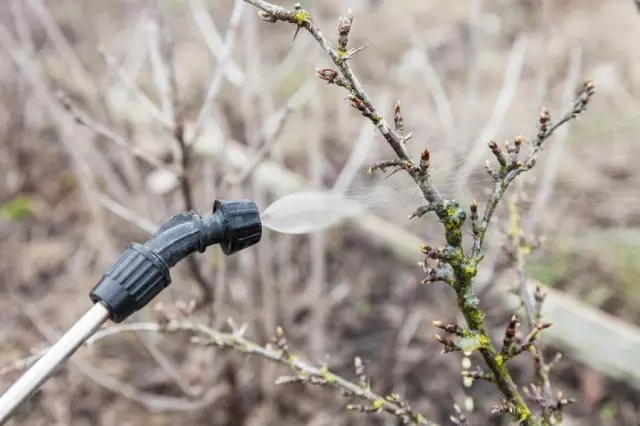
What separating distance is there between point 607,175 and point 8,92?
4.05 meters

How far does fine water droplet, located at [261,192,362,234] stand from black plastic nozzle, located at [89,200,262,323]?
14 cm

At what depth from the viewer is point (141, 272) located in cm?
92

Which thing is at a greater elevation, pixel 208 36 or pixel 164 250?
pixel 208 36

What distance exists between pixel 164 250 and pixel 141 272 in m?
0.05

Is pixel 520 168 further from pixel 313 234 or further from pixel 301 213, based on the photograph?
pixel 313 234

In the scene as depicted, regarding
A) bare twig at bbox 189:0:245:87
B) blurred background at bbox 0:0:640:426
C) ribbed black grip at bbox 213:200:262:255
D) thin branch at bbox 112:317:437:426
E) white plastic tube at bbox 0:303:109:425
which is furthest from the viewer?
bare twig at bbox 189:0:245:87

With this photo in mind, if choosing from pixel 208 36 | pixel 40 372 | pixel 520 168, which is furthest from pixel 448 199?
pixel 208 36

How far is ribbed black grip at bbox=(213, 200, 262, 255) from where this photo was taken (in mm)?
978

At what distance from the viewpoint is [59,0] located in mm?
5621

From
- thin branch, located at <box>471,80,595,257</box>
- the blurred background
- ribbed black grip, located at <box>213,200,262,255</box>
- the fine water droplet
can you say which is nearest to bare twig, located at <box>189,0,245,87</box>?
the blurred background

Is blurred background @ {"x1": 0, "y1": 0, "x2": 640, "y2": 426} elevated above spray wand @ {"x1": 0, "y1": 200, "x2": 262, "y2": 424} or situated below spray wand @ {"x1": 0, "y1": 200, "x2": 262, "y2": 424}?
above

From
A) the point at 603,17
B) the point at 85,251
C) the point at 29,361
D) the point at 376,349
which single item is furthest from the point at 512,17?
the point at 29,361

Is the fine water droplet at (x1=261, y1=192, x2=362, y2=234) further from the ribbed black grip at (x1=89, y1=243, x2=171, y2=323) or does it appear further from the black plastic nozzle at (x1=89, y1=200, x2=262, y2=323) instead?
the ribbed black grip at (x1=89, y1=243, x2=171, y2=323)

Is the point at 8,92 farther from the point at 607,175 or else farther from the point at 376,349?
the point at 607,175
